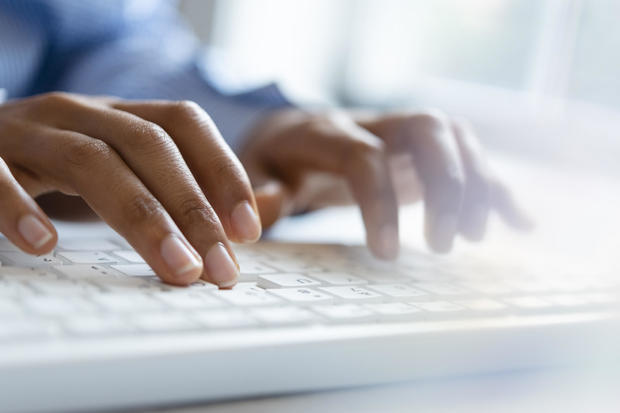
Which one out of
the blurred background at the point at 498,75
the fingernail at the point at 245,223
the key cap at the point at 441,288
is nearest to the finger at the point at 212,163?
the fingernail at the point at 245,223

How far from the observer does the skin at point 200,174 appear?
0.36 metres

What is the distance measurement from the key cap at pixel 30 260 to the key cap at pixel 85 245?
0.09 ft

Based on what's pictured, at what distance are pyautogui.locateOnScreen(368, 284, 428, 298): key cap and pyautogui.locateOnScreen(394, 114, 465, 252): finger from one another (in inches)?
6.4

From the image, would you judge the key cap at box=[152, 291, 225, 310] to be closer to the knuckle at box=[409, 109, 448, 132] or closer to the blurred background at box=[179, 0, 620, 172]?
the knuckle at box=[409, 109, 448, 132]

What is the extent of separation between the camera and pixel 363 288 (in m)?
0.39

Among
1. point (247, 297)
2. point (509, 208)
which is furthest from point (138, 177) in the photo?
point (509, 208)

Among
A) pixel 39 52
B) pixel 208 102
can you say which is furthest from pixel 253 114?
pixel 39 52

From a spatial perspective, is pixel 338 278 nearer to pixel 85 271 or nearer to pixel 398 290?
pixel 398 290

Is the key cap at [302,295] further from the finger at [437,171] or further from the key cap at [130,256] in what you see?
the finger at [437,171]

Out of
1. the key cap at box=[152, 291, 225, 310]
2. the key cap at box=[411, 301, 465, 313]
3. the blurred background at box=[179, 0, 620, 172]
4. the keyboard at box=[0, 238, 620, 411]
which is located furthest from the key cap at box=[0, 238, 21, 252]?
the blurred background at box=[179, 0, 620, 172]

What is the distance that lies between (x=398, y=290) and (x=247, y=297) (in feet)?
0.33

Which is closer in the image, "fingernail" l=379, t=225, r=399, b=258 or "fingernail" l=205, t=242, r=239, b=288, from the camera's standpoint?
"fingernail" l=205, t=242, r=239, b=288

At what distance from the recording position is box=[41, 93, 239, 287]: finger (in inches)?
14.4

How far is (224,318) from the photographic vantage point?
0.29 meters
